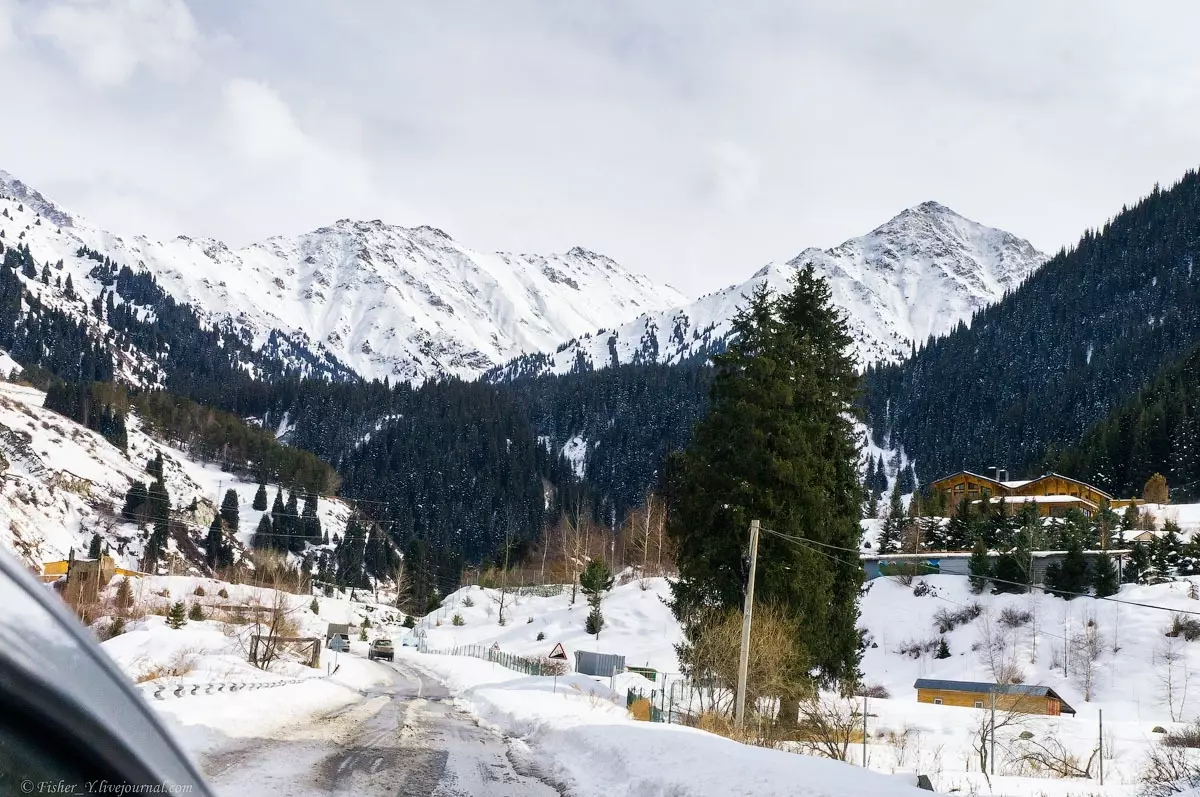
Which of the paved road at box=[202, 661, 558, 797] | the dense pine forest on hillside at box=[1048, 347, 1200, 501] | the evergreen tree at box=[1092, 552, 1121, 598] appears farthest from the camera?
the dense pine forest on hillside at box=[1048, 347, 1200, 501]

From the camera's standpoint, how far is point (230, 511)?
15125 cm

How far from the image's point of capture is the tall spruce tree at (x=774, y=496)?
2830cm

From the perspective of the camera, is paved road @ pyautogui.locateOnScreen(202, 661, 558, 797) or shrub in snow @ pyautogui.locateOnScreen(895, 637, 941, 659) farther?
shrub in snow @ pyautogui.locateOnScreen(895, 637, 941, 659)

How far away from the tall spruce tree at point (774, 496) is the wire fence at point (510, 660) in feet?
64.3

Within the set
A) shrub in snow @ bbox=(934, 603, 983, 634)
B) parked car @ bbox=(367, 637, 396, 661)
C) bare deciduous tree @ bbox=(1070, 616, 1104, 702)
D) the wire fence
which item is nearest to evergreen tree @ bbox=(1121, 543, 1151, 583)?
bare deciduous tree @ bbox=(1070, 616, 1104, 702)

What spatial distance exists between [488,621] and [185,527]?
2778 inches

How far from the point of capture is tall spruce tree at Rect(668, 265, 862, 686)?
28.3m

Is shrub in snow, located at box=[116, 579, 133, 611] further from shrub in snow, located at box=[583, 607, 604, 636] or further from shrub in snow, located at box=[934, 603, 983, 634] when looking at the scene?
shrub in snow, located at box=[934, 603, 983, 634]

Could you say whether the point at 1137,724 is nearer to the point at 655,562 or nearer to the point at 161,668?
the point at 161,668

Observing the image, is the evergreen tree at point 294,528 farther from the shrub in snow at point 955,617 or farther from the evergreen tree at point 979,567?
the evergreen tree at point 979,567

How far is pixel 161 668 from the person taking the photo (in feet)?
90.0

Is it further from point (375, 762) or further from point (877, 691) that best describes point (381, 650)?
point (375, 762)

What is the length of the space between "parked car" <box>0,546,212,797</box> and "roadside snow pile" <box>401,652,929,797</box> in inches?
478

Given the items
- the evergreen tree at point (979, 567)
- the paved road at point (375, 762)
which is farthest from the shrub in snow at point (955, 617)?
the paved road at point (375, 762)
